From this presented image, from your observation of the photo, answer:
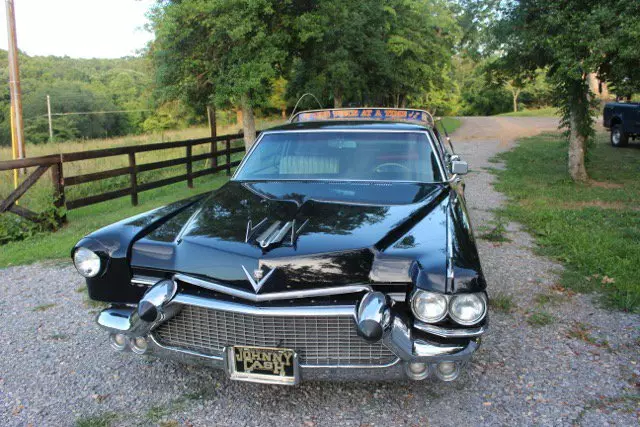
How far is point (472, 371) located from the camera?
358 cm

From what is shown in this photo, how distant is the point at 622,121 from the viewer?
17719 mm

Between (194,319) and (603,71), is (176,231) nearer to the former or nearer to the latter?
(194,319)

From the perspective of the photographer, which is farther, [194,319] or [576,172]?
[576,172]

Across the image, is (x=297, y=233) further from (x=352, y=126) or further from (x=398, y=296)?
(x=352, y=126)

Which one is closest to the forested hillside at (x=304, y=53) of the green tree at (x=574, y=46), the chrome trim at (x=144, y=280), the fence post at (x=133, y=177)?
the green tree at (x=574, y=46)

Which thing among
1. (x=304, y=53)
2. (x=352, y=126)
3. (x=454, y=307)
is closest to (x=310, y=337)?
(x=454, y=307)

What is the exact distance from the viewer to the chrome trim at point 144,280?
3.15 m

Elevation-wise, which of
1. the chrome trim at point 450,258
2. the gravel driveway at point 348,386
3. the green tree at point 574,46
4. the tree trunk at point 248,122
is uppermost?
the green tree at point 574,46

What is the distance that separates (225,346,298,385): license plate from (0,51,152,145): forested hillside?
141 feet

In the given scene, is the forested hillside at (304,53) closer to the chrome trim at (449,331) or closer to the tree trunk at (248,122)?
Result: the tree trunk at (248,122)

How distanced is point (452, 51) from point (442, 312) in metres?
28.5

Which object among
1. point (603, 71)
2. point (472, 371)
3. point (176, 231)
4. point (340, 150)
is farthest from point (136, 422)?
point (603, 71)

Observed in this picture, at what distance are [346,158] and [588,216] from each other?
214 inches

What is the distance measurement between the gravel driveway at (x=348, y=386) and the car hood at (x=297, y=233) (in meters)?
0.84
